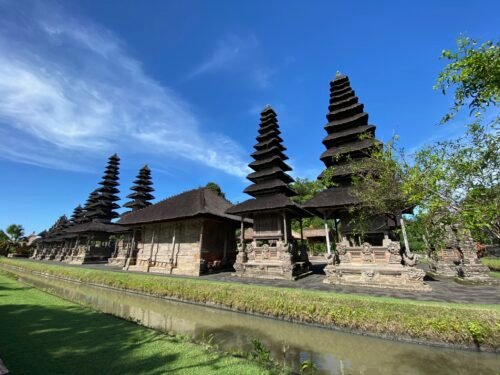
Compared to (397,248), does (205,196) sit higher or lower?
higher

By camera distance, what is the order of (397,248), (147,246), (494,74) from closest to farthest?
(494,74), (397,248), (147,246)

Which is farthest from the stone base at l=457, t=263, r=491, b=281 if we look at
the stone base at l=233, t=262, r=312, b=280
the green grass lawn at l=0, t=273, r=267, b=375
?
the green grass lawn at l=0, t=273, r=267, b=375

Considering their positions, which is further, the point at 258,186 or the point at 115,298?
the point at 258,186

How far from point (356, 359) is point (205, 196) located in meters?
16.4

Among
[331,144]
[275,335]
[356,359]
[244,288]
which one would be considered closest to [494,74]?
[356,359]

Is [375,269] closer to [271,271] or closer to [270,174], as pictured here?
[271,271]

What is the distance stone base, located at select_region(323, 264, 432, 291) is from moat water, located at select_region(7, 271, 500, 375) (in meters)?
5.34

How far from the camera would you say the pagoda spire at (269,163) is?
18.5 metres

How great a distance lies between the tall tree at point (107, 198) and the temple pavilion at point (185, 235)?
15.5m

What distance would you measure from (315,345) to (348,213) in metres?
9.87

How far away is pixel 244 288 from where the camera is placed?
10555mm

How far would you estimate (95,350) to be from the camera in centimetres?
495

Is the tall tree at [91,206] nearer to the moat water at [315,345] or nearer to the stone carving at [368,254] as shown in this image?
the moat water at [315,345]

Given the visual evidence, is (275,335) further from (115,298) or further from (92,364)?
(115,298)
